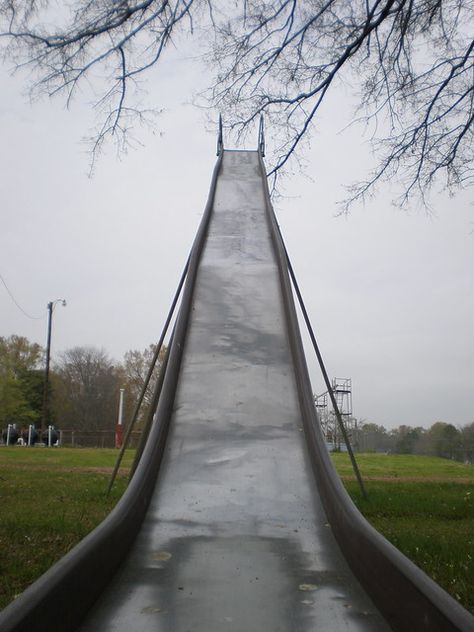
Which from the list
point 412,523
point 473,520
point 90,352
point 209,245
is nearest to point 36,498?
point 209,245

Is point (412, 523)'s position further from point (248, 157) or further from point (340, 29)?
point (248, 157)

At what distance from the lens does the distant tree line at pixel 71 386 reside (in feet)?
160

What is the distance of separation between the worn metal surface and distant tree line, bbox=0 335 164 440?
41951 millimetres

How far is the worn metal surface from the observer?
264 cm

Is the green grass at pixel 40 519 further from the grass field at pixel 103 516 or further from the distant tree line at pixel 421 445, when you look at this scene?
the distant tree line at pixel 421 445

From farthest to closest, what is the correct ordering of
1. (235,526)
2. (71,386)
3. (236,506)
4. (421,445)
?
(71,386), (421,445), (236,506), (235,526)

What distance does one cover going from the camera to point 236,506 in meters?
3.87

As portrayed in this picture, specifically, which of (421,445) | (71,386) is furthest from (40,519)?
(71,386)

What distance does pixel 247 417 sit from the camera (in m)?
4.96

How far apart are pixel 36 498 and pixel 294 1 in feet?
22.5

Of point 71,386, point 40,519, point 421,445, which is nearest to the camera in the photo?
point 40,519

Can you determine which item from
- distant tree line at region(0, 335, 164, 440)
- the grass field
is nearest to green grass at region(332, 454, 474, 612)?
the grass field

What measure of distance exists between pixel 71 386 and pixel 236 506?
215ft

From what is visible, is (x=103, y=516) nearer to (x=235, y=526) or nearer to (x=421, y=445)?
(x=235, y=526)
